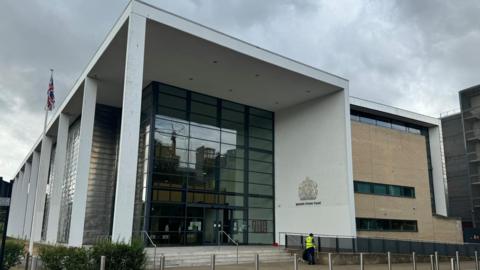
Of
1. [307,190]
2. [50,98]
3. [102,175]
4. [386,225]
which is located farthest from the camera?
[386,225]

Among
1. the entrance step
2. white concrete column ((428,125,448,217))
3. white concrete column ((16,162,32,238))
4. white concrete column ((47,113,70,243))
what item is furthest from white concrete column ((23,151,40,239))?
white concrete column ((428,125,448,217))

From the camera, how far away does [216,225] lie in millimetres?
25891

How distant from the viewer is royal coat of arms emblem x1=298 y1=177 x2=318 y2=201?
26.4 meters

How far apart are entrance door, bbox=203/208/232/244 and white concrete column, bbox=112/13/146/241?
9804 millimetres

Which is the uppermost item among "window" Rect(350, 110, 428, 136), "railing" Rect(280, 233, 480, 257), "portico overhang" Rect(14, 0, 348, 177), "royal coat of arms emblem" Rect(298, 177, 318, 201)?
"portico overhang" Rect(14, 0, 348, 177)

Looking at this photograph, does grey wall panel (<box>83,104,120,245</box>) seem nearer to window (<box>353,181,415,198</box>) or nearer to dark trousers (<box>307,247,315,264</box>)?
dark trousers (<box>307,247,315,264</box>)

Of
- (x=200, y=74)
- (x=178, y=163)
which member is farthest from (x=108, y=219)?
(x=200, y=74)


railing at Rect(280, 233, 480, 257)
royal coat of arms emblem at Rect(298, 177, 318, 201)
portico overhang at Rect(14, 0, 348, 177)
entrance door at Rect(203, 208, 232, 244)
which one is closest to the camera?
portico overhang at Rect(14, 0, 348, 177)

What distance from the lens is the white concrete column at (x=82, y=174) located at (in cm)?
2230

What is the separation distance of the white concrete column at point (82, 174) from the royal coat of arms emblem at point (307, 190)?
43.4ft

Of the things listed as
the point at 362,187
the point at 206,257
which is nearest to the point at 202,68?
the point at 206,257

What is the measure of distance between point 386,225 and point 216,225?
11.8m

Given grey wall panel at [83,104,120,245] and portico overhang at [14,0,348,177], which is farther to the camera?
grey wall panel at [83,104,120,245]

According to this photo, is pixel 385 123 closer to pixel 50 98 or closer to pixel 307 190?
pixel 307 190
